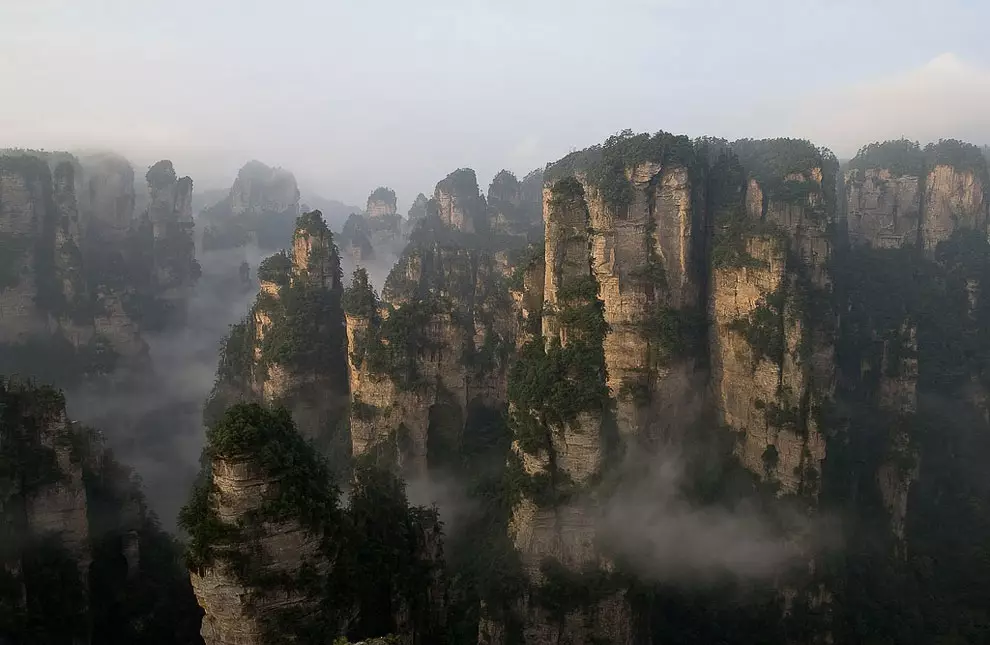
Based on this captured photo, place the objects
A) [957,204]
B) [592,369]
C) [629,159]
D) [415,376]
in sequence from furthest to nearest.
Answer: [957,204], [629,159], [415,376], [592,369]

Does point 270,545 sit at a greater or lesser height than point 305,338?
lesser

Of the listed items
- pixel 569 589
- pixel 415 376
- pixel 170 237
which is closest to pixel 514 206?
pixel 170 237

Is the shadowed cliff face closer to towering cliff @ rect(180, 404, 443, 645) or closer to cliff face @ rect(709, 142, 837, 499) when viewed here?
towering cliff @ rect(180, 404, 443, 645)

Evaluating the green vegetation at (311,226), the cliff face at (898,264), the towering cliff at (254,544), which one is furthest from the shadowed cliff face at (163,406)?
the cliff face at (898,264)

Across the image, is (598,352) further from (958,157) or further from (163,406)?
(958,157)

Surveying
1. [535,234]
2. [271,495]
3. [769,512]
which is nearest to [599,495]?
[769,512]

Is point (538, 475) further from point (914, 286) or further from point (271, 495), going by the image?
point (914, 286)

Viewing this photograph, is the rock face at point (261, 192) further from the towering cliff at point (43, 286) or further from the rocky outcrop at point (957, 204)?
the rocky outcrop at point (957, 204)
